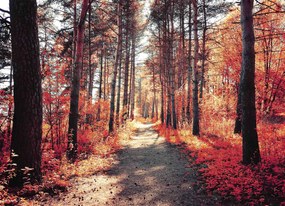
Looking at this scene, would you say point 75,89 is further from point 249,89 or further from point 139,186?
point 249,89

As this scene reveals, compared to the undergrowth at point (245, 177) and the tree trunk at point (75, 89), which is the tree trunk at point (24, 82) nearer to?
the tree trunk at point (75, 89)

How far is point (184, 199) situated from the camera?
16.1 ft

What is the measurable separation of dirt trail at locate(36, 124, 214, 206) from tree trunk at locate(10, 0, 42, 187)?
135 cm

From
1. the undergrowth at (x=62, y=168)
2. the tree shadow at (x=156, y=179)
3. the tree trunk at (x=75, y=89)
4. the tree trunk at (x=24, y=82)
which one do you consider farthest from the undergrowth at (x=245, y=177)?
the tree trunk at (x=75, y=89)

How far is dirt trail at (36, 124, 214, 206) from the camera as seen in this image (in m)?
4.90

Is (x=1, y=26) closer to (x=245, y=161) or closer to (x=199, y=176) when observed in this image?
(x=199, y=176)

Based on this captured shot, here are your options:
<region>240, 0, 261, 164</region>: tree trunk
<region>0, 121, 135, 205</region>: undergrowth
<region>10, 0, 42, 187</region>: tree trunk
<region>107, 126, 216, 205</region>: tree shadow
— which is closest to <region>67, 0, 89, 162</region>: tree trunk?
<region>0, 121, 135, 205</region>: undergrowth

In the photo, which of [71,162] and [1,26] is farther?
[71,162]

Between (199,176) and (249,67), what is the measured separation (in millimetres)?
3659

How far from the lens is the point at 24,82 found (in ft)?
16.3

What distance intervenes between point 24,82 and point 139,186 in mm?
4198

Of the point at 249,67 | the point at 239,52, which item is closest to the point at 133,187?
the point at 249,67

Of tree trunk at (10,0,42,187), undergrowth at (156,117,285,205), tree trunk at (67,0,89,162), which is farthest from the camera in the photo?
tree trunk at (67,0,89,162)

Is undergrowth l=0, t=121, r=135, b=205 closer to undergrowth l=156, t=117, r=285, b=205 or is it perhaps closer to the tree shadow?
the tree shadow
